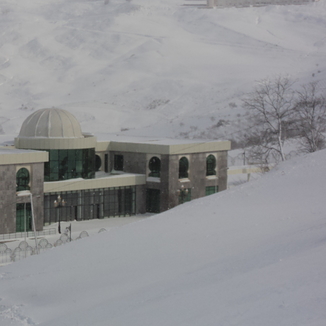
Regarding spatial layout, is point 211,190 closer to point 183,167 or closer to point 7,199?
point 183,167

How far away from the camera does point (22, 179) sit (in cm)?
3750

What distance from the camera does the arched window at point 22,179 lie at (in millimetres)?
37312

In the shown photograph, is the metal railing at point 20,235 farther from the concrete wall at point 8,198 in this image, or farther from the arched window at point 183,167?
the arched window at point 183,167

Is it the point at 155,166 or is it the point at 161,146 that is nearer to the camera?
the point at 161,146

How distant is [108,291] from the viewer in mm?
15562

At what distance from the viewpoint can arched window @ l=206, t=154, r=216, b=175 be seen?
153 ft

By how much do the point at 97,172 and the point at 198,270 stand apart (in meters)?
31.7

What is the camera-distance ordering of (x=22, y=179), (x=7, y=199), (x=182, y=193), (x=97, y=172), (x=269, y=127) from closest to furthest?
(x=7, y=199) → (x=22, y=179) → (x=182, y=193) → (x=97, y=172) → (x=269, y=127)

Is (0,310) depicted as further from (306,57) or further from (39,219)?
(306,57)

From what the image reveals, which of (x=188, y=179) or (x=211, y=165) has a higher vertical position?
(x=211, y=165)

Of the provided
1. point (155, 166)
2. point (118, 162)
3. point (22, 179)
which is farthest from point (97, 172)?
point (22, 179)

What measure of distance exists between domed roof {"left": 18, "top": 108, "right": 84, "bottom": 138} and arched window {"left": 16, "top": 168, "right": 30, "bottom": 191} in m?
5.12

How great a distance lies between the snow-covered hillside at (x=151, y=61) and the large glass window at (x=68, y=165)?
3070cm

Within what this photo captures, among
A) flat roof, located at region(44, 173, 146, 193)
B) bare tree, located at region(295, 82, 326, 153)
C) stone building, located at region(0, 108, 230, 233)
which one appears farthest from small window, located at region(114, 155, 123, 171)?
bare tree, located at region(295, 82, 326, 153)
